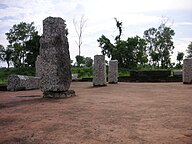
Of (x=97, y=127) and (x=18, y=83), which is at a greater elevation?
(x=18, y=83)

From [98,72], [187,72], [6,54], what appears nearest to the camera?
[98,72]

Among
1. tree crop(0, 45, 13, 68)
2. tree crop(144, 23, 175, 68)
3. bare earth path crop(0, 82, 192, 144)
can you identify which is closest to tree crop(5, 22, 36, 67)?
tree crop(0, 45, 13, 68)

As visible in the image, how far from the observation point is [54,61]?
909cm

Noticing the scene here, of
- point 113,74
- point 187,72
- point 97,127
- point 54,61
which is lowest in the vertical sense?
point 97,127

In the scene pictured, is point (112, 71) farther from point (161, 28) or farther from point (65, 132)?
point (161, 28)

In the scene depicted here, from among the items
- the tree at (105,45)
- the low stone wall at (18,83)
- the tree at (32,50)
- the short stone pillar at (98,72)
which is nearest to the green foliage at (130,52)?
the tree at (105,45)

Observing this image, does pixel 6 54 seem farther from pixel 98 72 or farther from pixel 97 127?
pixel 97 127

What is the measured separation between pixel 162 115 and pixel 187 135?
1528mm

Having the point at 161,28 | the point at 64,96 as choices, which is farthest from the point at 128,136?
the point at 161,28

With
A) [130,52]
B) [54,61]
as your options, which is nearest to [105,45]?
[130,52]

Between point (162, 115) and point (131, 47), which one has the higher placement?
point (131, 47)

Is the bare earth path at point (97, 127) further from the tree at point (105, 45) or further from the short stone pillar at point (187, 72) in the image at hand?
the tree at point (105, 45)

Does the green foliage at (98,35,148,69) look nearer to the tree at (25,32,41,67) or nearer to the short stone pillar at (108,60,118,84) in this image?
the tree at (25,32,41,67)

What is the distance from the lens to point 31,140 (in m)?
3.55
